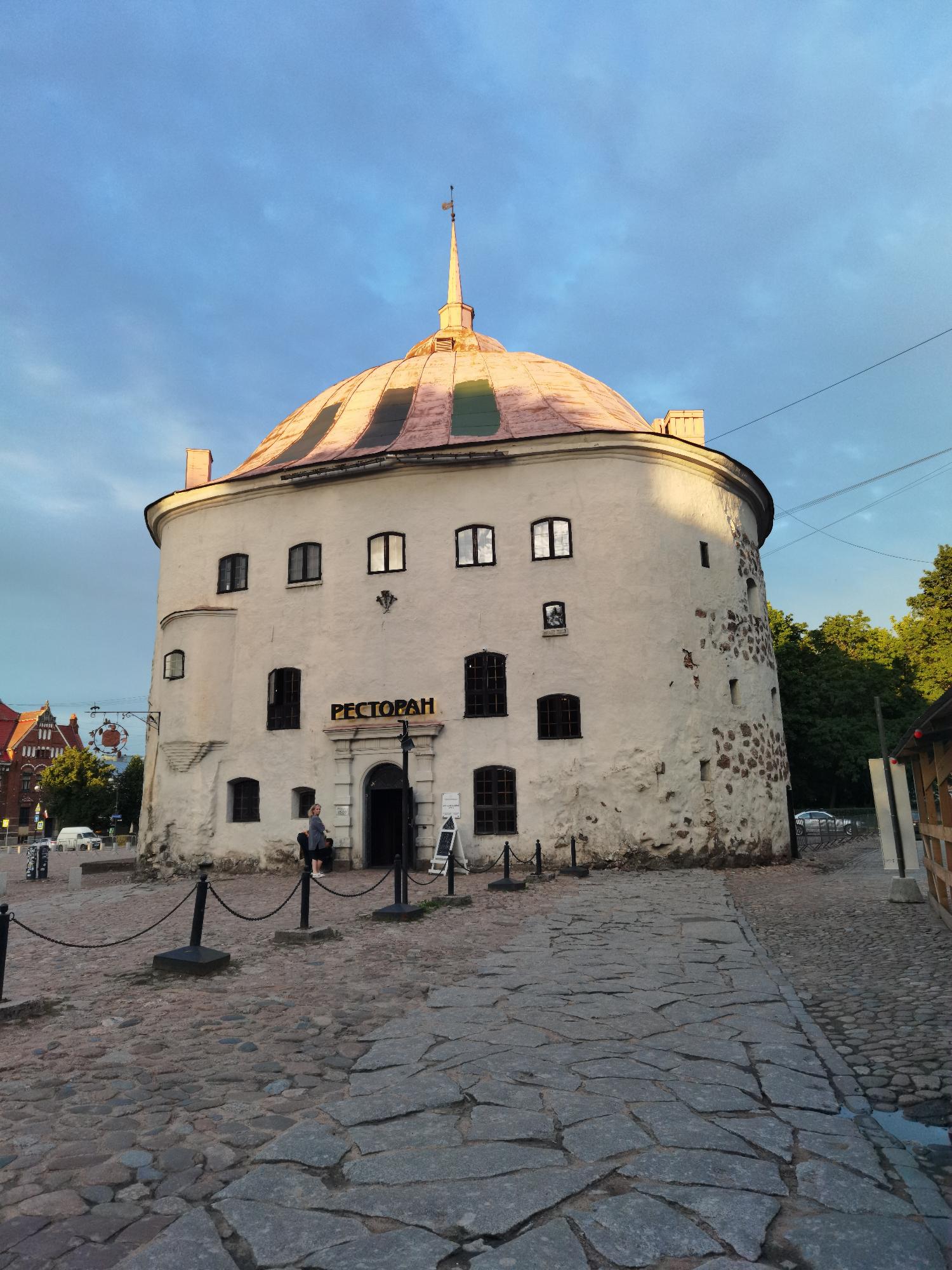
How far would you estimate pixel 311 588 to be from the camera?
898 inches

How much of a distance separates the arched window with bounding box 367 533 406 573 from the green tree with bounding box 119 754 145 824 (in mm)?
42094

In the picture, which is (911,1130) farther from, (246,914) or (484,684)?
(484,684)

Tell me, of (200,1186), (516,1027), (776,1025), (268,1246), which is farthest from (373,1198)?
(776,1025)

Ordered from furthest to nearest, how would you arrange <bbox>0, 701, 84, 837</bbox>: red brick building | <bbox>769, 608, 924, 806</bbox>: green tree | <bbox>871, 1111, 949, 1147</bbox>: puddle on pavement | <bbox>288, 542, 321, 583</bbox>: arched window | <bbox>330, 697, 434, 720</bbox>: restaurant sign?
<bbox>0, 701, 84, 837</bbox>: red brick building, <bbox>769, 608, 924, 806</bbox>: green tree, <bbox>288, 542, 321, 583</bbox>: arched window, <bbox>330, 697, 434, 720</bbox>: restaurant sign, <bbox>871, 1111, 949, 1147</bbox>: puddle on pavement

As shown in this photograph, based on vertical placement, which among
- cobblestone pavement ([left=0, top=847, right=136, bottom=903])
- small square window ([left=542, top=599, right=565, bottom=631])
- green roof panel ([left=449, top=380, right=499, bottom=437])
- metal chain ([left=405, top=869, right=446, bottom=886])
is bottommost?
cobblestone pavement ([left=0, top=847, right=136, bottom=903])

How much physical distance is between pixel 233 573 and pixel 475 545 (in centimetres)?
748

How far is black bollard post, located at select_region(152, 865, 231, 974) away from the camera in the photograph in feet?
27.1

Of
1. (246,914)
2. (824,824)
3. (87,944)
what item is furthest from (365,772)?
(824,824)

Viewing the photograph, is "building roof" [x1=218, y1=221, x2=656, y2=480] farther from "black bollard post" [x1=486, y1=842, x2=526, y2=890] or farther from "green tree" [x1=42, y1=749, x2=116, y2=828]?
"green tree" [x1=42, y1=749, x2=116, y2=828]

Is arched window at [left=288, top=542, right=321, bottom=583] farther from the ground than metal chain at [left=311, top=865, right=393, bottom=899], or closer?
farther from the ground

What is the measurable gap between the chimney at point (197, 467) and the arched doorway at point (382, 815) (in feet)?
42.6

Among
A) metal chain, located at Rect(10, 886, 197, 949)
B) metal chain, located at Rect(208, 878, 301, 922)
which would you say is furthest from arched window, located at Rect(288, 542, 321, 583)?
metal chain, located at Rect(10, 886, 197, 949)

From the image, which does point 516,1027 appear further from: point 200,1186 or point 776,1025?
point 200,1186

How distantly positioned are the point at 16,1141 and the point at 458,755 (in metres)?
16.7
